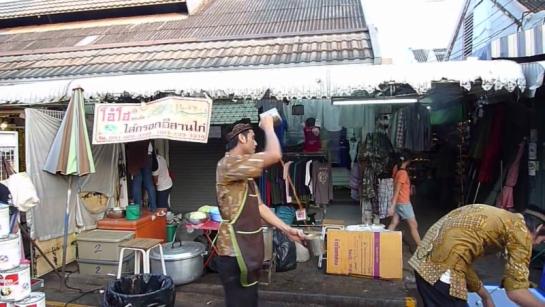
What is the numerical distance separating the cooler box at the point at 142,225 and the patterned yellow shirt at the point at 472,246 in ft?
16.5

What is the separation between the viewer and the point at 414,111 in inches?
338

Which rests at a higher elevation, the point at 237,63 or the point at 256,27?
the point at 256,27

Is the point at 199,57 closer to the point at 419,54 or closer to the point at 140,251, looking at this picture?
the point at 140,251

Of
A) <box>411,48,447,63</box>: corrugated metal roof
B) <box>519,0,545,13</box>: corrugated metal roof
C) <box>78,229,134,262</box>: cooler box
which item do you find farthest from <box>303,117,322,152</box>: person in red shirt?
<box>411,48,447,63</box>: corrugated metal roof

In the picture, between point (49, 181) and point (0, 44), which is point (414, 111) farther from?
point (0, 44)

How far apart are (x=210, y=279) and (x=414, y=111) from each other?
17.8 ft

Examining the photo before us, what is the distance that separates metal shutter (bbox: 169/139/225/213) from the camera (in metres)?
9.56

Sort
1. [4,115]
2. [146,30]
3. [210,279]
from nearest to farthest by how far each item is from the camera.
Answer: [210,279]
[4,115]
[146,30]

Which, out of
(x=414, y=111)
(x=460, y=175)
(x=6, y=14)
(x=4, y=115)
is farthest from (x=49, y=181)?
(x=6, y=14)

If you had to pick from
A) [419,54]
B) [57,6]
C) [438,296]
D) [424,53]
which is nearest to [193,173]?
[57,6]

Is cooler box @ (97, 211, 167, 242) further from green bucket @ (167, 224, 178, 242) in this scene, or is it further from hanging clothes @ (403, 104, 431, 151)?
hanging clothes @ (403, 104, 431, 151)

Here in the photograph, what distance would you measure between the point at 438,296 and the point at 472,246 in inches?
16.3

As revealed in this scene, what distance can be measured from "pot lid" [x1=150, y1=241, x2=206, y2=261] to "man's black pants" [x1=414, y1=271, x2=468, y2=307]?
3480 millimetres

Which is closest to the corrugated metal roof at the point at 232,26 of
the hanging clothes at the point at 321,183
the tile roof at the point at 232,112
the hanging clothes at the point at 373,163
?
the tile roof at the point at 232,112
